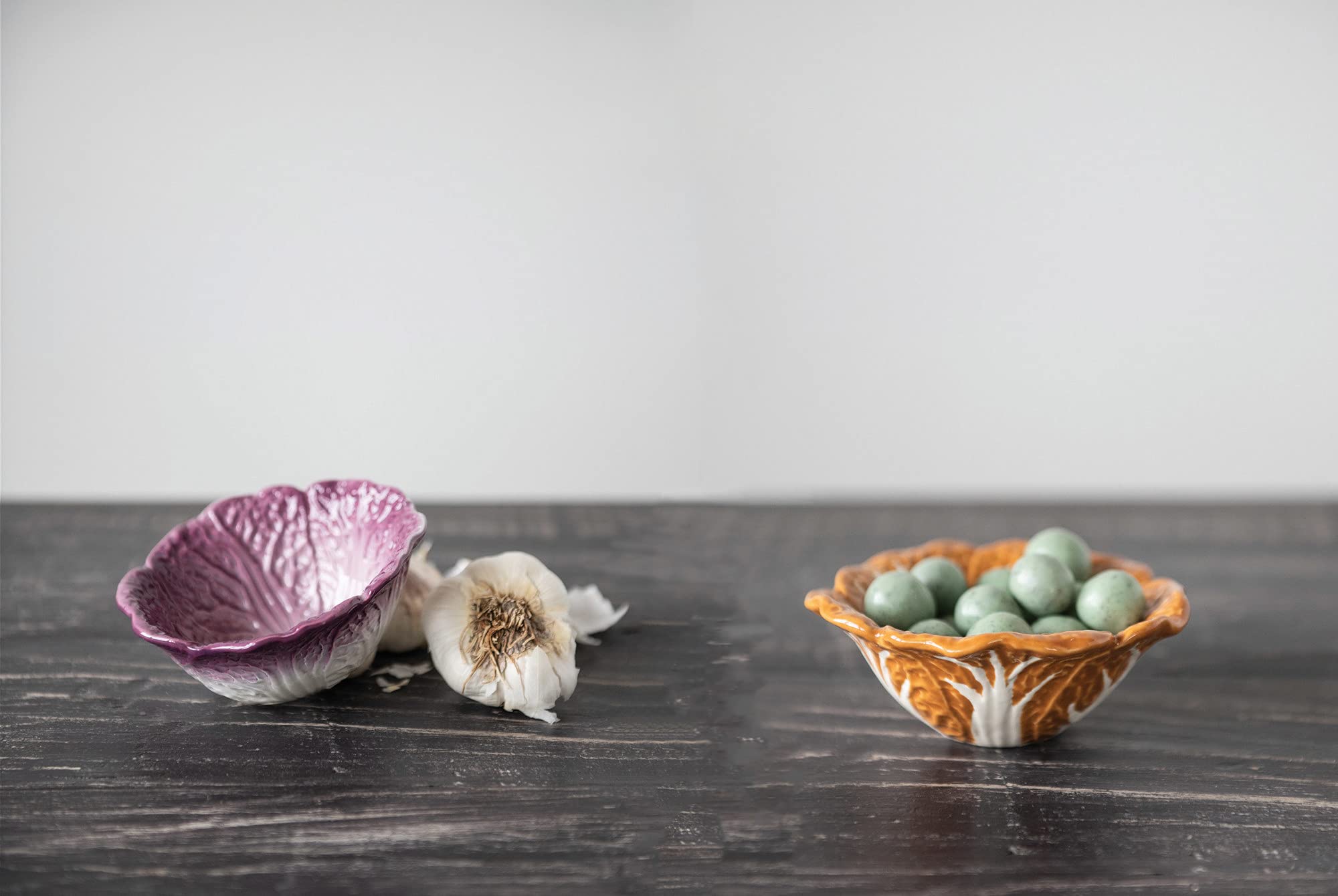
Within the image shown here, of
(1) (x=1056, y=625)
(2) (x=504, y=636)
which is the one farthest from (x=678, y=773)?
(1) (x=1056, y=625)

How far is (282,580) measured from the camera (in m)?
0.87

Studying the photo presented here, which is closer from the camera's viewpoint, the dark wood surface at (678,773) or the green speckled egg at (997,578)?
the dark wood surface at (678,773)

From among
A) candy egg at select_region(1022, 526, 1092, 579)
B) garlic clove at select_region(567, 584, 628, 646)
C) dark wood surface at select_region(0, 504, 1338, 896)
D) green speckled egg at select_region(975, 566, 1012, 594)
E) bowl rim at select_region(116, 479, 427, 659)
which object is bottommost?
dark wood surface at select_region(0, 504, 1338, 896)

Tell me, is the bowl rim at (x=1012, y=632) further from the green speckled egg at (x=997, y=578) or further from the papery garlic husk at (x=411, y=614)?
the papery garlic husk at (x=411, y=614)

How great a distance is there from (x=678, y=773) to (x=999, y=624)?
0.22 meters

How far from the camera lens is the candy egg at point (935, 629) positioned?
708 mm

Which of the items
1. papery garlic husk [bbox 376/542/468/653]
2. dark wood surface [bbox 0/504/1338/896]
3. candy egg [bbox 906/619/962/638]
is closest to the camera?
dark wood surface [bbox 0/504/1338/896]

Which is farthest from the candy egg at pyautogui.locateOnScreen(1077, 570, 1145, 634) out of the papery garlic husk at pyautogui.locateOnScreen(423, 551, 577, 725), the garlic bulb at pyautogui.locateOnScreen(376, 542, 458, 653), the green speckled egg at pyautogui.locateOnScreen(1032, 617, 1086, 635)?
the garlic bulb at pyautogui.locateOnScreen(376, 542, 458, 653)

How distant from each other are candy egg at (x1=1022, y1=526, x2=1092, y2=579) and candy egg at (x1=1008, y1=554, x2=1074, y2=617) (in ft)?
0.11

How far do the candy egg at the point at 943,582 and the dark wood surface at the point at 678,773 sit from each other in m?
0.09

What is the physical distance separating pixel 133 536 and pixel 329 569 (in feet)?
1.36

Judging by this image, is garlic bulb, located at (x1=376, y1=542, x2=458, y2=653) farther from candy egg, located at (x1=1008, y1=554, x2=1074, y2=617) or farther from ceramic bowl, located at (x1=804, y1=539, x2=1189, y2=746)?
candy egg, located at (x1=1008, y1=554, x2=1074, y2=617)

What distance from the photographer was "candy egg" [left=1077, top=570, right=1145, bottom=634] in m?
0.71

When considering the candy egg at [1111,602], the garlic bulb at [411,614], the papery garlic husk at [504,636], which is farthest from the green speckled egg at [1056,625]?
the garlic bulb at [411,614]
